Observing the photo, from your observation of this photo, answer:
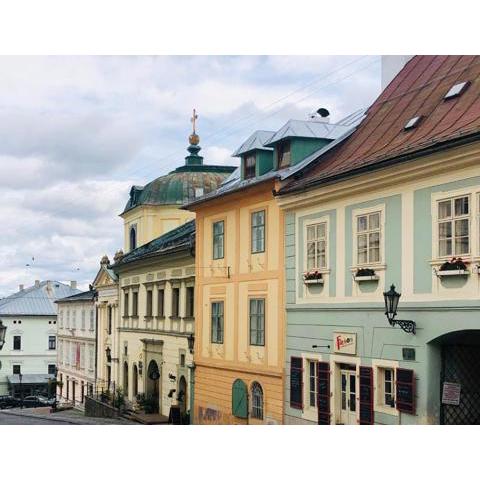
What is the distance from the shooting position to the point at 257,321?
17078 millimetres

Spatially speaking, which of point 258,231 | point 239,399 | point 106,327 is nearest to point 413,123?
point 258,231

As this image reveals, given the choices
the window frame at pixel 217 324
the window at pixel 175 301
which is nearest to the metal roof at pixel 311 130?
the window frame at pixel 217 324

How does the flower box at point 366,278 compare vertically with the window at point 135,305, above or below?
above

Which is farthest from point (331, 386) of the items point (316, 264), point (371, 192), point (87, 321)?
point (87, 321)

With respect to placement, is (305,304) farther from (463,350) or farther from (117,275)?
(117,275)

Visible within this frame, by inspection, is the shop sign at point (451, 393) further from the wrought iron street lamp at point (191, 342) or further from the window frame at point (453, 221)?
the wrought iron street lamp at point (191, 342)

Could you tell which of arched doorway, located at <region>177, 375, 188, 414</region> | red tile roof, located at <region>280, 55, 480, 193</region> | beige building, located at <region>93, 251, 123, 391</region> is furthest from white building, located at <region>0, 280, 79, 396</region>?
red tile roof, located at <region>280, 55, 480, 193</region>

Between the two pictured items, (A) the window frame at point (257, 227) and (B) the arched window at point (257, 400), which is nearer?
(B) the arched window at point (257, 400)

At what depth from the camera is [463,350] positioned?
12805 mm

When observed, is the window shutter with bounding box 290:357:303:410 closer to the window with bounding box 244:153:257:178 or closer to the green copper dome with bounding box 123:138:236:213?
the window with bounding box 244:153:257:178

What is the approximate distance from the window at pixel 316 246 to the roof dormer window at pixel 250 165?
297cm

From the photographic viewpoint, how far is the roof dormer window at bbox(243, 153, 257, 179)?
716 inches

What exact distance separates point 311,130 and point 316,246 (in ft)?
8.32

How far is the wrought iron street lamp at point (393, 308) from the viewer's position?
1301 cm
